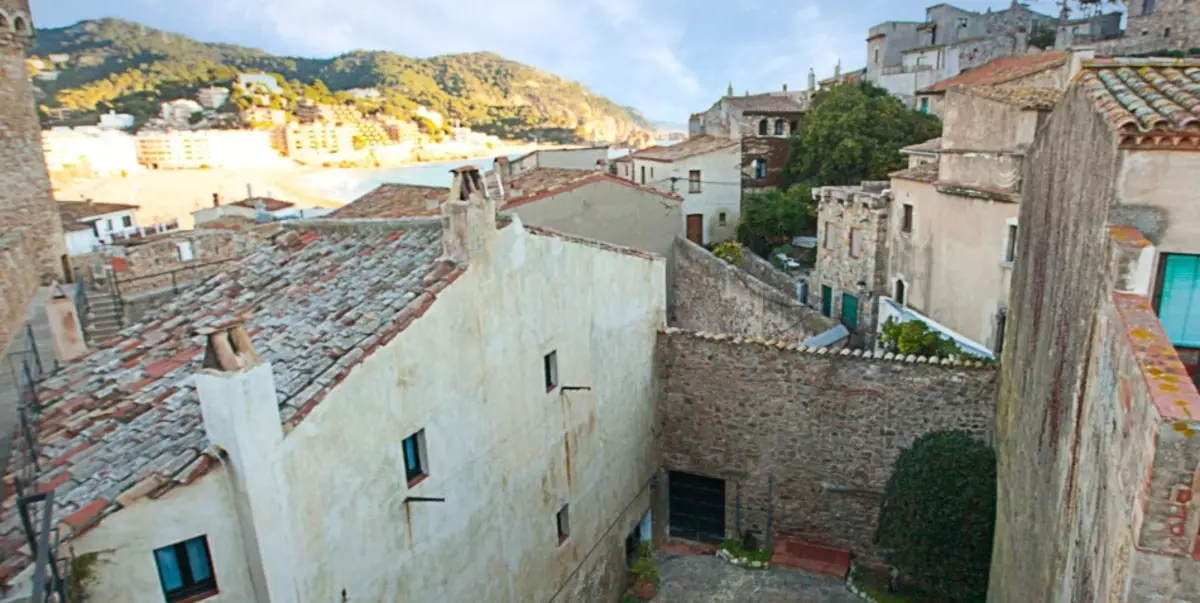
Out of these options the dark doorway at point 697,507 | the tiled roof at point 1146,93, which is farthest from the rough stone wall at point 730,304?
the tiled roof at point 1146,93

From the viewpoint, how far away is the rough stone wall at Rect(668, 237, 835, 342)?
2139 centimetres

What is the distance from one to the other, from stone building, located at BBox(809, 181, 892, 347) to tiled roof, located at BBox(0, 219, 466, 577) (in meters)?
16.6

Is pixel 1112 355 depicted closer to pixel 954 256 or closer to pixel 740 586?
pixel 740 586

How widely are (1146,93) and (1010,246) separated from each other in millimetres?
10068

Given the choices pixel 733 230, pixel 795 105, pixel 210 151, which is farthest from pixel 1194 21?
pixel 210 151

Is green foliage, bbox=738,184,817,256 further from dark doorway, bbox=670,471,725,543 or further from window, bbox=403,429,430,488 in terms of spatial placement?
window, bbox=403,429,430,488

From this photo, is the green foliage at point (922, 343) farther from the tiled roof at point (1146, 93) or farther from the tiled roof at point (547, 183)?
the tiled roof at point (547, 183)

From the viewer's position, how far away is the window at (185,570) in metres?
6.71

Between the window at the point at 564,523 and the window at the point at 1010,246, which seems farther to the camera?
the window at the point at 1010,246

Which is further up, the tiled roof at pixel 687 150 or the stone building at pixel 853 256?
the tiled roof at pixel 687 150

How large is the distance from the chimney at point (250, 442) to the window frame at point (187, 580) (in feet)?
1.24

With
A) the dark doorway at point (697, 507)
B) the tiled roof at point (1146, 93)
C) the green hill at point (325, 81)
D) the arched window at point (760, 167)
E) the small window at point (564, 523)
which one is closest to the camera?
the tiled roof at point (1146, 93)

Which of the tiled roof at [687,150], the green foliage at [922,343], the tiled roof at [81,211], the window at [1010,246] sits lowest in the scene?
the green foliage at [922,343]

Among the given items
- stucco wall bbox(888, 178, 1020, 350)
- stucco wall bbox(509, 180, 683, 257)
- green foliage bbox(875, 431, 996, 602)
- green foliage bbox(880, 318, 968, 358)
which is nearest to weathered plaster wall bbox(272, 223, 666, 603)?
green foliage bbox(875, 431, 996, 602)
